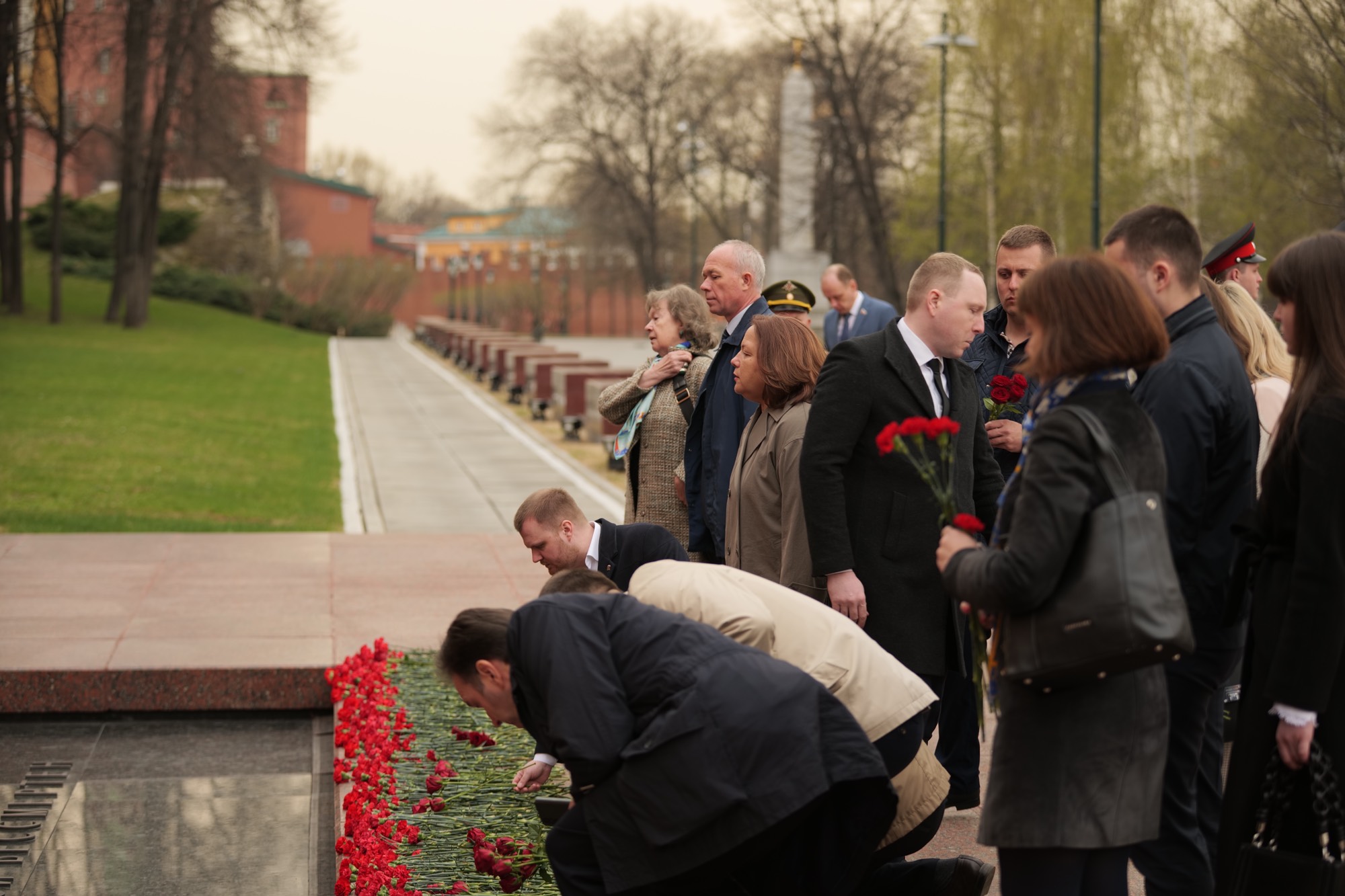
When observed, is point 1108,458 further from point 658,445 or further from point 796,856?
point 658,445

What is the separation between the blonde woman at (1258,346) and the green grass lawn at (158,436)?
8.69m

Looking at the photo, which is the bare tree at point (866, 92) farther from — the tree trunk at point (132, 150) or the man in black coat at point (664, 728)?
the man in black coat at point (664, 728)

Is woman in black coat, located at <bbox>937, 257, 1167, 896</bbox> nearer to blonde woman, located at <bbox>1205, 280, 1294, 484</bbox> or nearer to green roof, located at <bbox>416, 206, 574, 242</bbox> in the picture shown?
blonde woman, located at <bbox>1205, 280, 1294, 484</bbox>

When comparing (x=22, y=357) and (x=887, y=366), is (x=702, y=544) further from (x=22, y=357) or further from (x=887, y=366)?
(x=22, y=357)

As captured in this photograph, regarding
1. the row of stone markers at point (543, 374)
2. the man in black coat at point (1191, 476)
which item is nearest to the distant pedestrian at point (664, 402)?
the man in black coat at point (1191, 476)

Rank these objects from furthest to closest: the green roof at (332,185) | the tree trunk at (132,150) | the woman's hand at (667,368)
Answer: the green roof at (332,185), the tree trunk at (132,150), the woman's hand at (667,368)

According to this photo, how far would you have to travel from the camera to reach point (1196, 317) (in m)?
3.49

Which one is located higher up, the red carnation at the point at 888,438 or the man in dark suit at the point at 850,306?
the man in dark suit at the point at 850,306

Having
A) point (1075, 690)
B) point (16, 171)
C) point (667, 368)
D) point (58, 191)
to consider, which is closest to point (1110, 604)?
point (1075, 690)

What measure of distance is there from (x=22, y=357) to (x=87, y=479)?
15840mm

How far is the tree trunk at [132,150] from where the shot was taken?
1321 inches

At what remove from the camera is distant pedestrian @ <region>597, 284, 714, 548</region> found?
5.93 m

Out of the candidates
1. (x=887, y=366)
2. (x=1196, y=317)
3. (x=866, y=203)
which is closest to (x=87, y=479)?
(x=887, y=366)

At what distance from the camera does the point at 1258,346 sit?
4.50 meters
